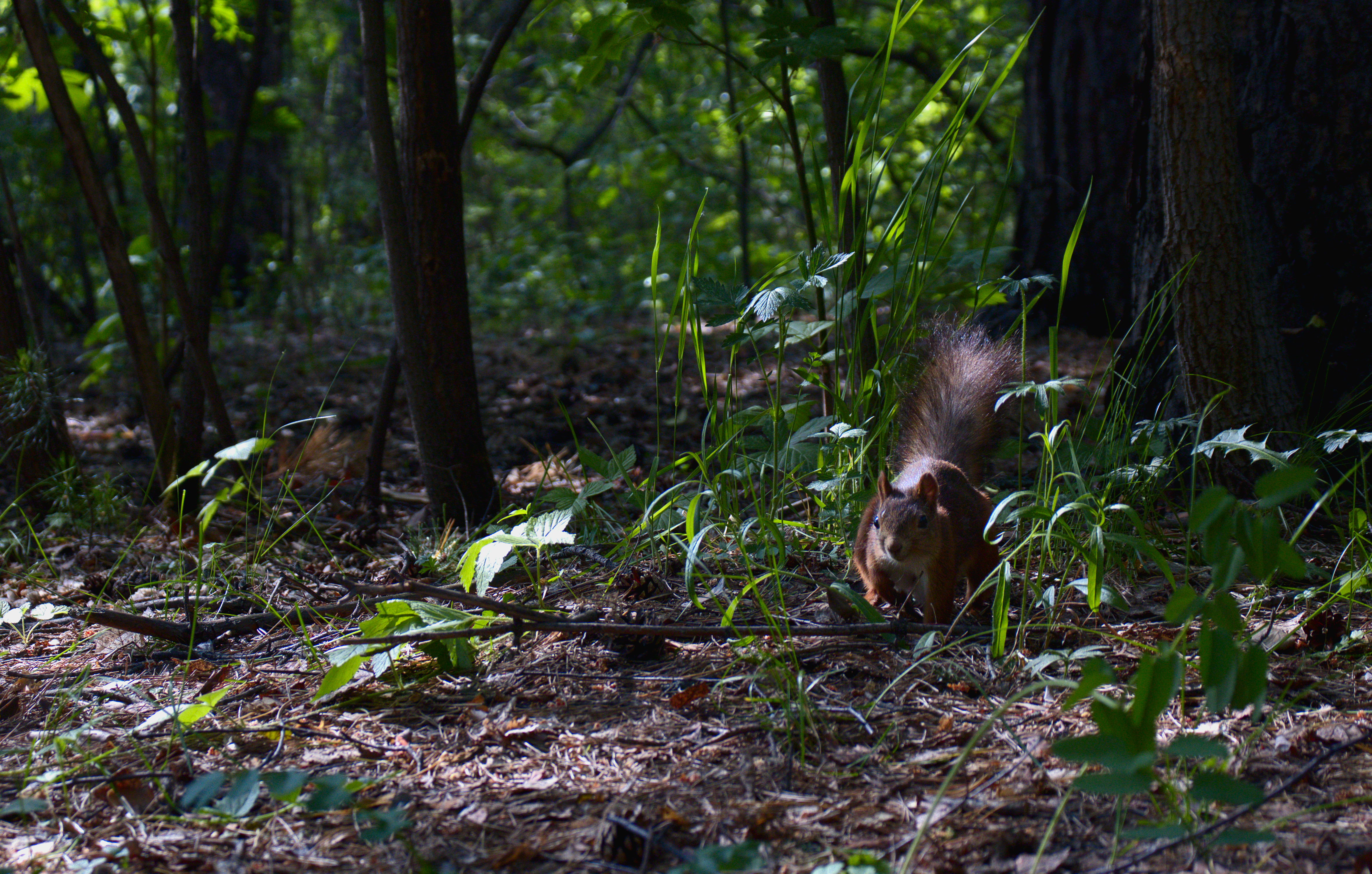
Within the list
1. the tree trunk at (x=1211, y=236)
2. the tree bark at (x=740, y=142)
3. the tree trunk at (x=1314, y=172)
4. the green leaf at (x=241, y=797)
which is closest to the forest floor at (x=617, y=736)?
the green leaf at (x=241, y=797)

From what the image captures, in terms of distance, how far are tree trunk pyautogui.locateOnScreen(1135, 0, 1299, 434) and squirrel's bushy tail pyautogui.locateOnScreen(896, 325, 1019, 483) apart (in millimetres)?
439

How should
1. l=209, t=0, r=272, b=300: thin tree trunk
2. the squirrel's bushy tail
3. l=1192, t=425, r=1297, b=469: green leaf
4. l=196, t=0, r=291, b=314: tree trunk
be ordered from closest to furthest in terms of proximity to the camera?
l=1192, t=425, r=1297, b=469: green leaf, the squirrel's bushy tail, l=209, t=0, r=272, b=300: thin tree trunk, l=196, t=0, r=291, b=314: tree trunk

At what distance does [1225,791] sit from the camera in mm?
1099

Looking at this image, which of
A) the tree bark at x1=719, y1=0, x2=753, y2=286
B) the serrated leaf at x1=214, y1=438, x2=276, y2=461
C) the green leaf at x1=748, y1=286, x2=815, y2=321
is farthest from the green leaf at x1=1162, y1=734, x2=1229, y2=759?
the tree bark at x1=719, y1=0, x2=753, y2=286

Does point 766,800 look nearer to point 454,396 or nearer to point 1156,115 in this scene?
point 454,396

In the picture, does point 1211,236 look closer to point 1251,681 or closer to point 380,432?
point 1251,681

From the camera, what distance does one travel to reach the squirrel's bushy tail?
2.46 meters

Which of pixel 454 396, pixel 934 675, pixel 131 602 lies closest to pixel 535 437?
pixel 454 396

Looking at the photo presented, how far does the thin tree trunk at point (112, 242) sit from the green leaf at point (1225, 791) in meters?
2.59

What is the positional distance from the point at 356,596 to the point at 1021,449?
1.50m

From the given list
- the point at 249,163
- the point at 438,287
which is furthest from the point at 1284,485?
the point at 249,163

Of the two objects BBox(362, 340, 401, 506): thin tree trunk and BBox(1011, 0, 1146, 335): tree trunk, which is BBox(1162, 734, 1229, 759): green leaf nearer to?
BBox(362, 340, 401, 506): thin tree trunk

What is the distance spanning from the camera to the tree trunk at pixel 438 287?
8.44 ft

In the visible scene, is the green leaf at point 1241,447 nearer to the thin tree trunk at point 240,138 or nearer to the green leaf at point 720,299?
the green leaf at point 720,299
